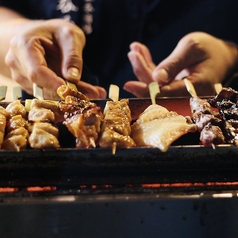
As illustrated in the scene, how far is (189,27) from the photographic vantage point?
4.28m

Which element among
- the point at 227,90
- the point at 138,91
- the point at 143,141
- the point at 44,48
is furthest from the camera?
the point at 138,91

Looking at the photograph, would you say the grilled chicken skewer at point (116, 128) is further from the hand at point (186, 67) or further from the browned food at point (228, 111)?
the hand at point (186, 67)

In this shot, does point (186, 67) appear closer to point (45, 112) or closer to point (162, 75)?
point (162, 75)

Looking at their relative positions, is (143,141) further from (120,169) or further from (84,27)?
(84,27)

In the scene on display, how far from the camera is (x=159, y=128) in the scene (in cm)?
198

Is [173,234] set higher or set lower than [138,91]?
lower

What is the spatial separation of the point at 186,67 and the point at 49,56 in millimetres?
1336

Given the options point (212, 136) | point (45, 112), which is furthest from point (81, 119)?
point (212, 136)

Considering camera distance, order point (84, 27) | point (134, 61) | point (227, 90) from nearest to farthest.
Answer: point (227, 90) < point (134, 61) < point (84, 27)

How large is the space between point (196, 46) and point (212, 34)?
0.86m

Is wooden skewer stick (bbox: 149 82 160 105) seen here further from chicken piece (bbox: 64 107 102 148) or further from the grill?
the grill

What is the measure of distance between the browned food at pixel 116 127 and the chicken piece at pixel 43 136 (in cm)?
24

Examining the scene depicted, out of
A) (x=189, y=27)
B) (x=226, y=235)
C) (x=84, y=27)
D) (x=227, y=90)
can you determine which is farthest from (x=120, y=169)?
(x=189, y=27)

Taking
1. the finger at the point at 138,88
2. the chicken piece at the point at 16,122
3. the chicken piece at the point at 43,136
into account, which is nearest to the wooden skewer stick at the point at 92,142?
the chicken piece at the point at 43,136
